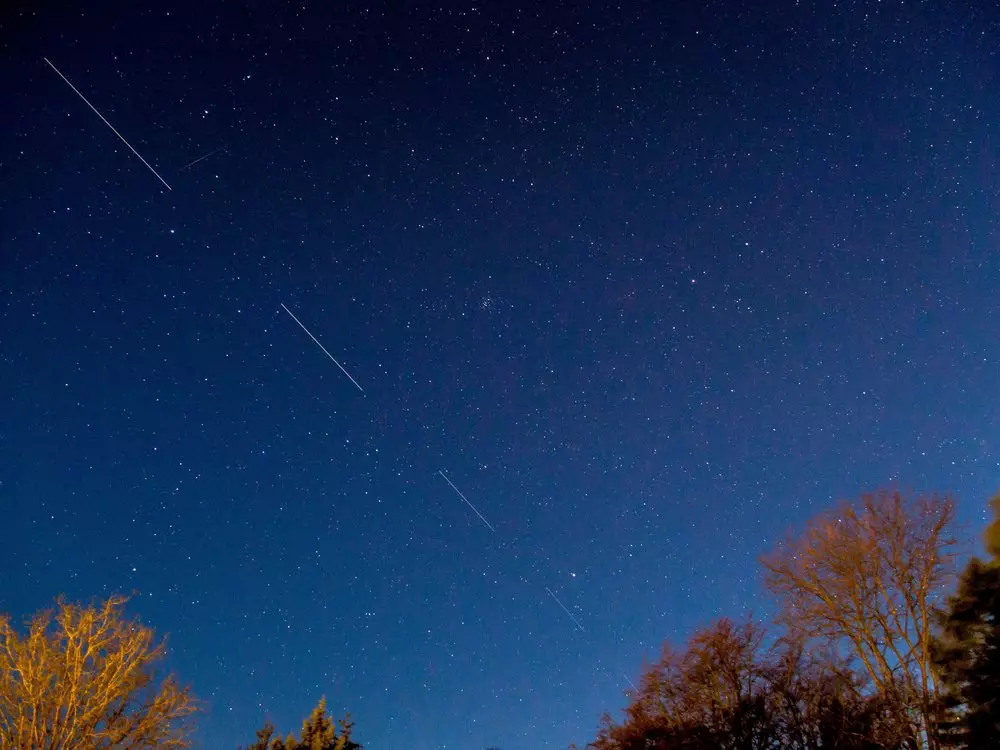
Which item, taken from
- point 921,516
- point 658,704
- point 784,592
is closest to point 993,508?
point 921,516

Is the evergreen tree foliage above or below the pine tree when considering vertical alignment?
below

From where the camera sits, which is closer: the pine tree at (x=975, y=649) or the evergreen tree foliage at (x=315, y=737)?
the evergreen tree foliage at (x=315, y=737)

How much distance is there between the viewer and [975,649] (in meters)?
22.4

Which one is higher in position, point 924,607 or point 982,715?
point 924,607

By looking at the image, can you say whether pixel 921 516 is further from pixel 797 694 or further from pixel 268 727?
pixel 268 727

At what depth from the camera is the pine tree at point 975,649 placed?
19.6 m

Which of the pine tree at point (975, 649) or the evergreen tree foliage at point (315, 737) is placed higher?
the pine tree at point (975, 649)

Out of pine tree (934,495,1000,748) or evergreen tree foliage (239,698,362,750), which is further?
pine tree (934,495,1000,748)

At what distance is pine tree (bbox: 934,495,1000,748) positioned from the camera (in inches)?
770

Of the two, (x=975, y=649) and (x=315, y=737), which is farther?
(x=975, y=649)

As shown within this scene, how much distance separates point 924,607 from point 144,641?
24.3 meters

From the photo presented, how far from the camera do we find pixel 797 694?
75.1ft

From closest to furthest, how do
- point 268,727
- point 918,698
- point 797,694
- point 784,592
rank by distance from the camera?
point 268,727, point 918,698, point 784,592, point 797,694

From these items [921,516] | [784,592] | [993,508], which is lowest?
[784,592]
